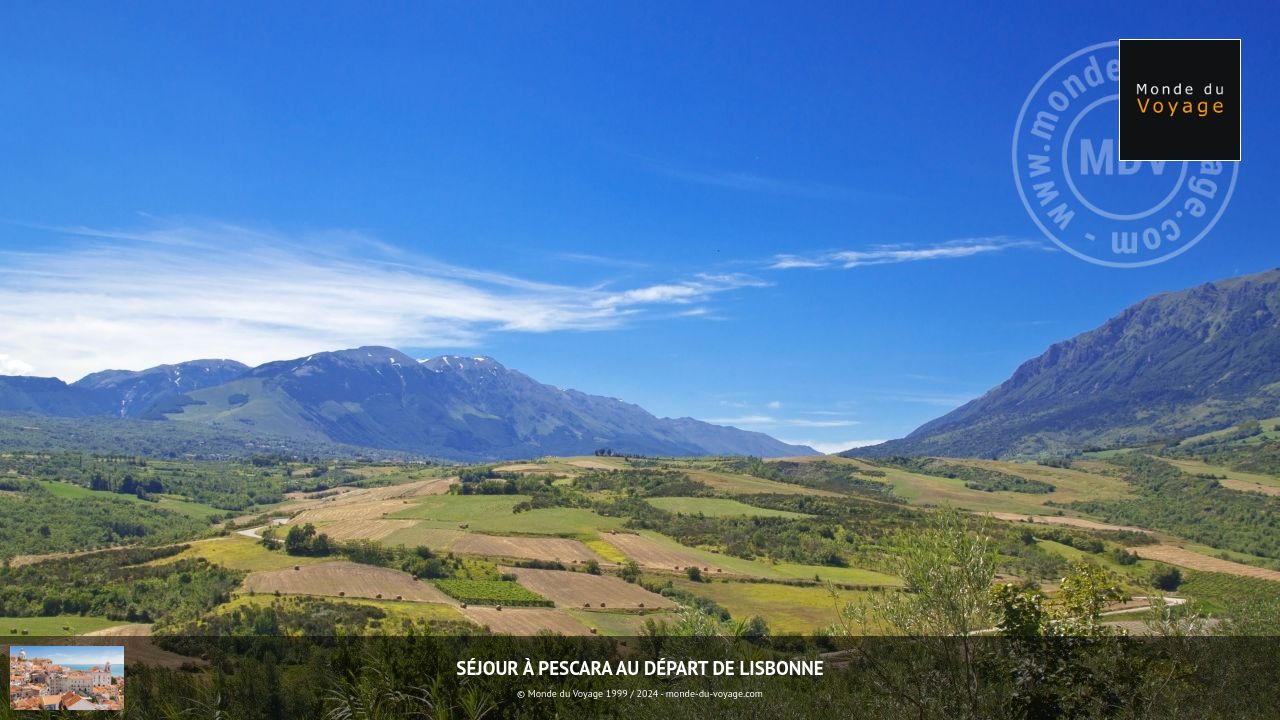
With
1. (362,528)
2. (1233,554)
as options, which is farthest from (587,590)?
(1233,554)

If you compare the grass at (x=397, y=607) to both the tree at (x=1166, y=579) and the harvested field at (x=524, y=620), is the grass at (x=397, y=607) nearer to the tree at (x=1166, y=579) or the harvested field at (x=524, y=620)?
the harvested field at (x=524, y=620)

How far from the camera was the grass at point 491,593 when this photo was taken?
9300 centimetres

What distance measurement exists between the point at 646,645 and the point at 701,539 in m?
105

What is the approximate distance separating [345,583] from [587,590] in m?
32.6

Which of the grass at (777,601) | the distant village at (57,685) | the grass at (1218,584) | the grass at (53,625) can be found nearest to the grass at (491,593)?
the grass at (777,601)

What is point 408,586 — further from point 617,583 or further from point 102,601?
point 102,601

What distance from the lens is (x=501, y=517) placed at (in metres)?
158

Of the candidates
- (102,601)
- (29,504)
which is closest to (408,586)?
(102,601)

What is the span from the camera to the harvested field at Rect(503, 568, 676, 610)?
92.2 meters

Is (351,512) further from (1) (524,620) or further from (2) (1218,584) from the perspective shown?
(2) (1218,584)

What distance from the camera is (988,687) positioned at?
74.4 feet

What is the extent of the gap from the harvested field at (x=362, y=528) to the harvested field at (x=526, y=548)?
1647cm

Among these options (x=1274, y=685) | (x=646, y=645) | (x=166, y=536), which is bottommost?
(x=166, y=536)

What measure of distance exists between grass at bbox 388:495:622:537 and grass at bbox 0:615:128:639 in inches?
2447
